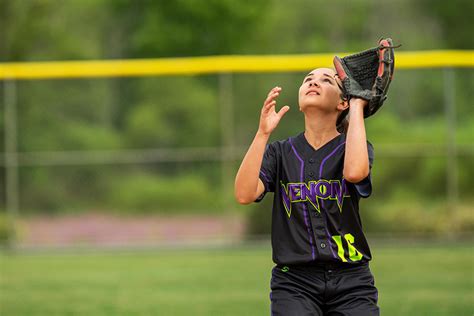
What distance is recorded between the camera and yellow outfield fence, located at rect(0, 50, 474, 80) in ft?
44.4

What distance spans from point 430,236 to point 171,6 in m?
10.5

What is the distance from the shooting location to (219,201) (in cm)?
1367

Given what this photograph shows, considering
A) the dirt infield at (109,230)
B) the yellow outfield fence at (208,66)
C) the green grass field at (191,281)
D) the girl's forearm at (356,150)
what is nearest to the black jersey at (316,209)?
the girl's forearm at (356,150)

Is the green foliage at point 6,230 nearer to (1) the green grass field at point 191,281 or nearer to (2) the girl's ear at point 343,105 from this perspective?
(1) the green grass field at point 191,281

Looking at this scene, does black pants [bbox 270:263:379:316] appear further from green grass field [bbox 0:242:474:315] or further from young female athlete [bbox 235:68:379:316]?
green grass field [bbox 0:242:474:315]

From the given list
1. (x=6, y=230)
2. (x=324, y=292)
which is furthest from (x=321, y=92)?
(x=6, y=230)

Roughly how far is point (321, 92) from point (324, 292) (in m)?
0.78

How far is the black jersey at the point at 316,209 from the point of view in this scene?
153 inches

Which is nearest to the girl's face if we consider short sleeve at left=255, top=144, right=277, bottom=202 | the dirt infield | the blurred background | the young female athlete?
the young female athlete

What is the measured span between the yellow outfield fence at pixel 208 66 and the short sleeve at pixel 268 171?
9.32 meters

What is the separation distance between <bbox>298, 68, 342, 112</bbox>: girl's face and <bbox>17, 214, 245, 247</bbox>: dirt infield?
967 centimetres

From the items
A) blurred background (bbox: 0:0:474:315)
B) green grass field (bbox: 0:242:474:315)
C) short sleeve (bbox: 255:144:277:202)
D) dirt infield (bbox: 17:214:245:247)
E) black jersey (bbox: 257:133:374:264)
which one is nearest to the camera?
black jersey (bbox: 257:133:374:264)

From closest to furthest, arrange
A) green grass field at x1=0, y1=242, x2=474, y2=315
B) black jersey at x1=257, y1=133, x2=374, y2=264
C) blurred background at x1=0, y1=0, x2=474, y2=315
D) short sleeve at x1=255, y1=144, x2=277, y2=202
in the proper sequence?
black jersey at x1=257, y1=133, x2=374, y2=264 → short sleeve at x1=255, y1=144, x2=277, y2=202 → green grass field at x1=0, y1=242, x2=474, y2=315 → blurred background at x1=0, y1=0, x2=474, y2=315

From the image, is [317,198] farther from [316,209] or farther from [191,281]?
[191,281]
